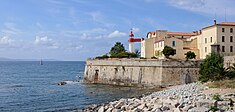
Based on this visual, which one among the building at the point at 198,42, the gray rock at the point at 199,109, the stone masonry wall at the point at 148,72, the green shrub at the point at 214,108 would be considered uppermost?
the building at the point at 198,42

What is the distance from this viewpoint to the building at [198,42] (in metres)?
44.6

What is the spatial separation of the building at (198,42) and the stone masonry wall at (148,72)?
6834 mm

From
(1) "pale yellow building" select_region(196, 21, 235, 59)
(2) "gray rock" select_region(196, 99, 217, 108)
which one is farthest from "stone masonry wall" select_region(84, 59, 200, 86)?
(2) "gray rock" select_region(196, 99, 217, 108)

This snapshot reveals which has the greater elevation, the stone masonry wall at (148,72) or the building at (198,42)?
the building at (198,42)

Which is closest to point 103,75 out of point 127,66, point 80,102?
point 127,66

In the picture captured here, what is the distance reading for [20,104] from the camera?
29.8 meters

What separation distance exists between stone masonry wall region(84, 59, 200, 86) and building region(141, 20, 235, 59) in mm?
6834

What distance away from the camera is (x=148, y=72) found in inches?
1624

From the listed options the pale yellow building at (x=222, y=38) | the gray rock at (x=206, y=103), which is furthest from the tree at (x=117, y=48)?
the gray rock at (x=206, y=103)

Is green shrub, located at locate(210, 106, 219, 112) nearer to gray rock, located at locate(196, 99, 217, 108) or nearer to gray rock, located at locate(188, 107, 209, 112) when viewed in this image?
gray rock, located at locate(188, 107, 209, 112)

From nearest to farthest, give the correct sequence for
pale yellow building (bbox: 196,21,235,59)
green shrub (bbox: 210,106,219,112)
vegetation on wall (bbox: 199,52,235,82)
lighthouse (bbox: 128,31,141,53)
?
green shrub (bbox: 210,106,219,112) < vegetation on wall (bbox: 199,52,235,82) < pale yellow building (bbox: 196,21,235,59) < lighthouse (bbox: 128,31,141,53)

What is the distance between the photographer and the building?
146ft

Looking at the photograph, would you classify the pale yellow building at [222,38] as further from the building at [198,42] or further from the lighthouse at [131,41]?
the lighthouse at [131,41]

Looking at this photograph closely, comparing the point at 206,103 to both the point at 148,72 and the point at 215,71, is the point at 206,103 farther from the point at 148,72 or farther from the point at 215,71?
the point at 148,72
